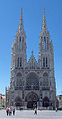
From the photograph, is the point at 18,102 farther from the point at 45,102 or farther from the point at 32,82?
the point at 45,102

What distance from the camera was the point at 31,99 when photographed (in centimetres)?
7350

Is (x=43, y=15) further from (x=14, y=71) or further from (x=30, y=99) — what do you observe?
(x=30, y=99)

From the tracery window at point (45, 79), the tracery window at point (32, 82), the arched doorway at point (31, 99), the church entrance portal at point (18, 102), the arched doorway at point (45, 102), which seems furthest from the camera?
the tracery window at point (45, 79)

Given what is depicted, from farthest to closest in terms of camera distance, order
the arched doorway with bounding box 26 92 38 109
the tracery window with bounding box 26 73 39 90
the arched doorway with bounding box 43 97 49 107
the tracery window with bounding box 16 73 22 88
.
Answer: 1. the tracery window with bounding box 16 73 22 88
2. the tracery window with bounding box 26 73 39 90
3. the arched doorway with bounding box 26 92 38 109
4. the arched doorway with bounding box 43 97 49 107

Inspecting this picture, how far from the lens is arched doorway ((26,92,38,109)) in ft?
240

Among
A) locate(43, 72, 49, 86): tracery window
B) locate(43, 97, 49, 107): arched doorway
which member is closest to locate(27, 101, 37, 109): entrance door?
locate(43, 97, 49, 107): arched doorway

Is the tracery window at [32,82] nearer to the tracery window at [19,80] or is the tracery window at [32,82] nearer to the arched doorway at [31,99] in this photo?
the arched doorway at [31,99]

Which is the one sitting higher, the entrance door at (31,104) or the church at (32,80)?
the church at (32,80)

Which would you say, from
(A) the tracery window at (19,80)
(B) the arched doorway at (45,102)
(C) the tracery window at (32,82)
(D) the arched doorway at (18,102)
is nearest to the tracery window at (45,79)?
(C) the tracery window at (32,82)

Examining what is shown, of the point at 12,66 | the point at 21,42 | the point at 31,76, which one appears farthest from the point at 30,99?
the point at 21,42

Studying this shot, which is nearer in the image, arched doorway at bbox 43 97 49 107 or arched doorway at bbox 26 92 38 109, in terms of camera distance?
arched doorway at bbox 43 97 49 107

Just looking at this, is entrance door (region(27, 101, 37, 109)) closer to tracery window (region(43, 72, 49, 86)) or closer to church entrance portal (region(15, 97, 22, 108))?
church entrance portal (region(15, 97, 22, 108))

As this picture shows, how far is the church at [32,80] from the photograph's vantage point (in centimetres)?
7231

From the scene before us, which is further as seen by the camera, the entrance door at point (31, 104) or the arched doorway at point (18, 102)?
the entrance door at point (31, 104)
